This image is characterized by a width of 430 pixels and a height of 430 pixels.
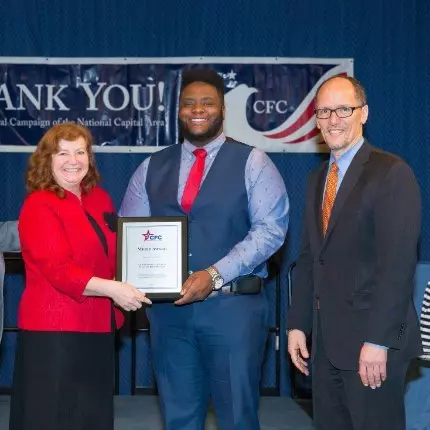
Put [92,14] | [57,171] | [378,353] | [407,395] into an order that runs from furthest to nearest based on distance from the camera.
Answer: [92,14], [407,395], [57,171], [378,353]

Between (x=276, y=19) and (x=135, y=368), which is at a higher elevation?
→ (x=276, y=19)

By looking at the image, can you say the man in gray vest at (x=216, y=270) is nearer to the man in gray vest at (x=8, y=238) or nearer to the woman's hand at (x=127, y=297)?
the woman's hand at (x=127, y=297)

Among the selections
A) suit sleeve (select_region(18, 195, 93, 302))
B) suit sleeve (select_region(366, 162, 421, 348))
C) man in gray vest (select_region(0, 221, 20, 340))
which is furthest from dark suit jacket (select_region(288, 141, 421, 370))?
man in gray vest (select_region(0, 221, 20, 340))

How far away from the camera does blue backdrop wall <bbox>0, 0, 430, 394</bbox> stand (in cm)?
644

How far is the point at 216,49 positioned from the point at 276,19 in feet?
1.71

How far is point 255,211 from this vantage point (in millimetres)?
3424

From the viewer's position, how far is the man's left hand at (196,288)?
3.26 m

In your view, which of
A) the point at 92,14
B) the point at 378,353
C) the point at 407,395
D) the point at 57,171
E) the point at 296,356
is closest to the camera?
the point at 378,353

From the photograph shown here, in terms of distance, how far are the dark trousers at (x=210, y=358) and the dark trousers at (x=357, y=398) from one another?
47 cm

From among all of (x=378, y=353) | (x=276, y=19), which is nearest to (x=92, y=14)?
(x=276, y=19)

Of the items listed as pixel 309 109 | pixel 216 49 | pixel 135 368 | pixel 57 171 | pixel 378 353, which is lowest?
pixel 135 368

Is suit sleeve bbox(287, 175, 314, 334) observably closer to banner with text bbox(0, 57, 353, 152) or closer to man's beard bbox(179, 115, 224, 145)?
man's beard bbox(179, 115, 224, 145)

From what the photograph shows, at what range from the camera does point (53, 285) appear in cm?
330

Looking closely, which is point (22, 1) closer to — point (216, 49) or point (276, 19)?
point (216, 49)
